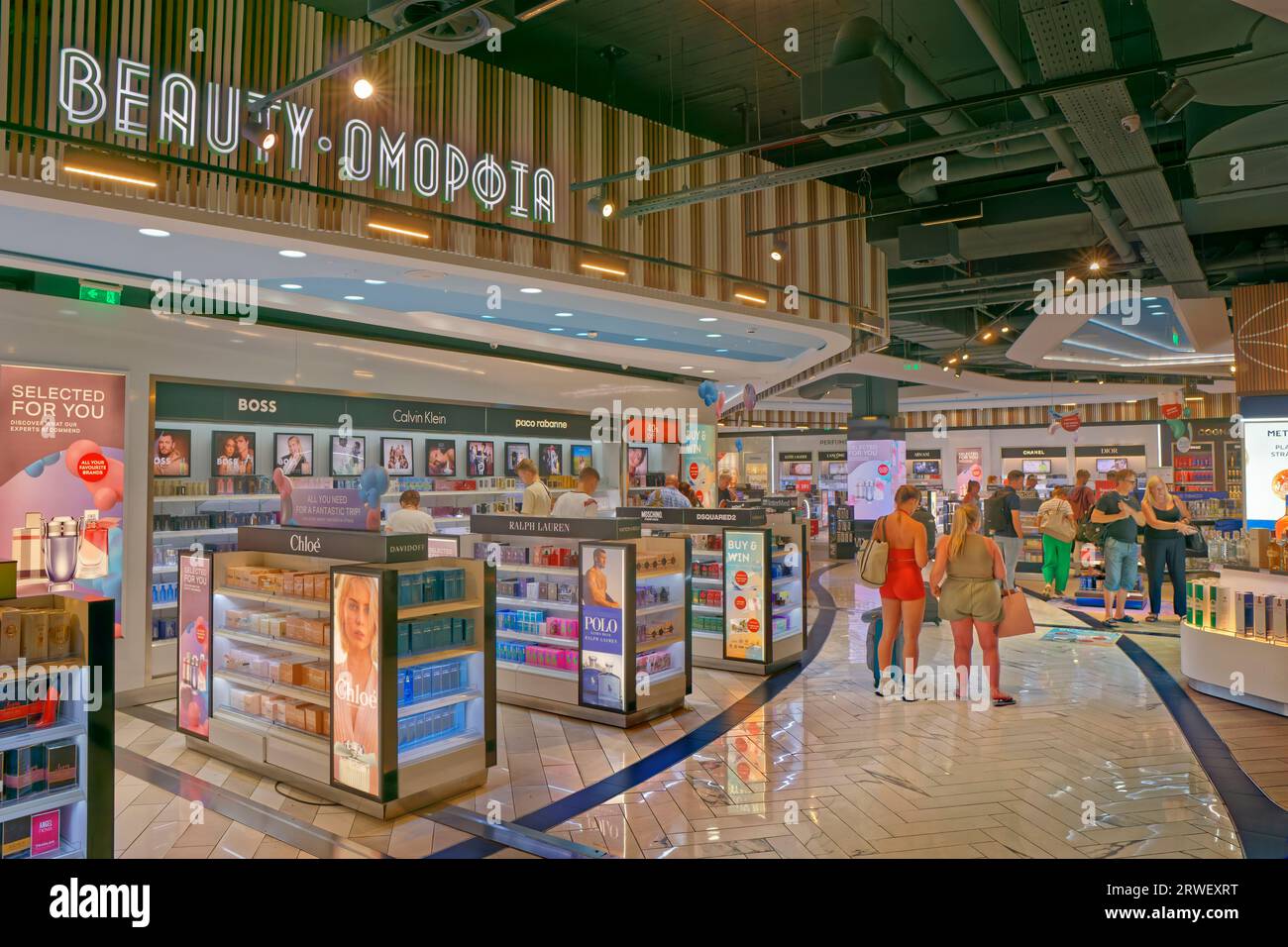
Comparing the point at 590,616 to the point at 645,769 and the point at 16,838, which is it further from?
the point at 16,838

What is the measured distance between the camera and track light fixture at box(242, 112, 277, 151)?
194 inches

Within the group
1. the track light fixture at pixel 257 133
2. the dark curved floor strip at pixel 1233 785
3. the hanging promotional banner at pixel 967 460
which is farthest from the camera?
the hanging promotional banner at pixel 967 460

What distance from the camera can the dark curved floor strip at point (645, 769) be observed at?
4051 mm

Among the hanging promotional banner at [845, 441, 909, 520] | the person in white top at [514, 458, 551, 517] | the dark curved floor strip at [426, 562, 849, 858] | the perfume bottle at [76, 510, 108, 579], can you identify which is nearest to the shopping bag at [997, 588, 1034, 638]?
the dark curved floor strip at [426, 562, 849, 858]

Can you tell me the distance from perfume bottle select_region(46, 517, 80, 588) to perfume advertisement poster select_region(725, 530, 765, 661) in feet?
18.3

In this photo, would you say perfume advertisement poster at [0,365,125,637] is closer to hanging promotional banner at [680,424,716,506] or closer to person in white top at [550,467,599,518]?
person in white top at [550,467,599,518]

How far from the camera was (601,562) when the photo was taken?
6.12m

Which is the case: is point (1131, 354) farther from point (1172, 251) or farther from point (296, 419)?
point (296, 419)

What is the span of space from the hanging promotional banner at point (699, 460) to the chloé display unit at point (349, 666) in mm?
8737

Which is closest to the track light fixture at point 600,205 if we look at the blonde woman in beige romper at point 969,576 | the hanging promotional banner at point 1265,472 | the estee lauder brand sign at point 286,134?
the estee lauder brand sign at point 286,134

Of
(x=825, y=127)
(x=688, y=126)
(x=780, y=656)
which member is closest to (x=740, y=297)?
(x=688, y=126)

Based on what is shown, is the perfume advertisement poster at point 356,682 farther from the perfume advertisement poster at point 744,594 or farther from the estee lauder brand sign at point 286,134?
the perfume advertisement poster at point 744,594

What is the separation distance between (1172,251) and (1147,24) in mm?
3121

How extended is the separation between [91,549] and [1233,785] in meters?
8.45
